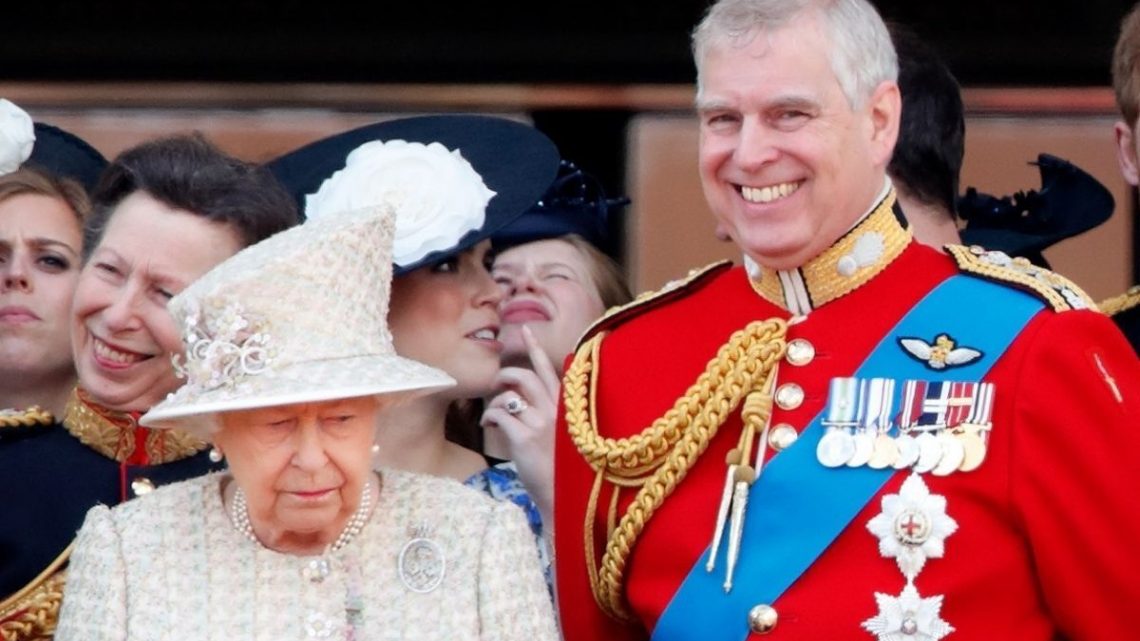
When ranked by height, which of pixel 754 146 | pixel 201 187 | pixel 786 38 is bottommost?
pixel 201 187

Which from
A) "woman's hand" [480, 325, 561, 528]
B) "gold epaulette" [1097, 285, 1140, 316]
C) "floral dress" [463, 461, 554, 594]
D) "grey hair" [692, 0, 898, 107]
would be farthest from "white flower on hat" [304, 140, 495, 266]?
"gold epaulette" [1097, 285, 1140, 316]

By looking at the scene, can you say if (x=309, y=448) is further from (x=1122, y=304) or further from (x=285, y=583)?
(x=1122, y=304)

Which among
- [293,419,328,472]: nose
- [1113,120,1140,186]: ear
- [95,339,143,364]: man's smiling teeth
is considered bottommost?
[95,339,143,364]: man's smiling teeth

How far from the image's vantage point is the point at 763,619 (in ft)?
11.6

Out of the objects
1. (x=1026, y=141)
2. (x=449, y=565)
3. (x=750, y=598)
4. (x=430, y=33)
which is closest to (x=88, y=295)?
(x=449, y=565)

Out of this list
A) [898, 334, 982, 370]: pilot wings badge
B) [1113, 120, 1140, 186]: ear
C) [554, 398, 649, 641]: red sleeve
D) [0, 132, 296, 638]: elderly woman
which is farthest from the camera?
[1113, 120, 1140, 186]: ear

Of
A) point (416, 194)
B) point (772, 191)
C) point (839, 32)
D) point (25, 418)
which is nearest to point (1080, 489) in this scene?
point (772, 191)

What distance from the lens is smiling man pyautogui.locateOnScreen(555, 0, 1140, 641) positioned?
3.47 m

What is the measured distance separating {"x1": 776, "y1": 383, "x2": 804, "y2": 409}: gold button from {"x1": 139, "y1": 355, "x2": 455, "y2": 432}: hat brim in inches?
18.7

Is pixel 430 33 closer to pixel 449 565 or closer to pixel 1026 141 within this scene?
pixel 1026 141

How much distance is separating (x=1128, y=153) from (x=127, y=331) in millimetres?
1460

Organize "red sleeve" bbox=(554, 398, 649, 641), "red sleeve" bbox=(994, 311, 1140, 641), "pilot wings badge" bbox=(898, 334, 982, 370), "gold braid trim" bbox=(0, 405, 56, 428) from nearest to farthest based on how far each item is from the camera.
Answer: "red sleeve" bbox=(994, 311, 1140, 641) → "pilot wings badge" bbox=(898, 334, 982, 370) → "red sleeve" bbox=(554, 398, 649, 641) → "gold braid trim" bbox=(0, 405, 56, 428)

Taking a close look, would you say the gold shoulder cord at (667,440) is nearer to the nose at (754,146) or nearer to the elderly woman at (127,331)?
the nose at (754,146)

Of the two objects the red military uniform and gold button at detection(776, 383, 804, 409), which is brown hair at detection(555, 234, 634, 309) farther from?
gold button at detection(776, 383, 804, 409)
